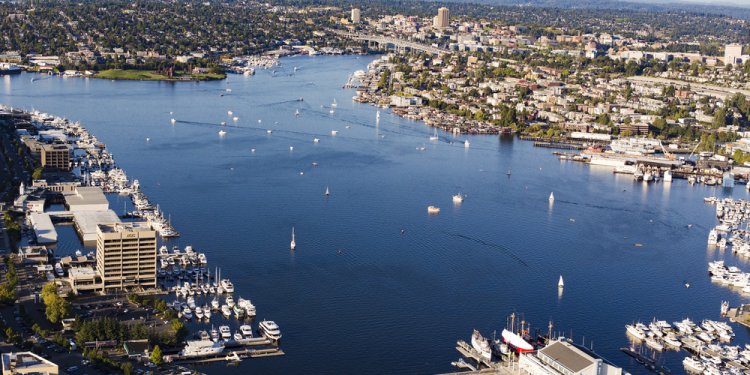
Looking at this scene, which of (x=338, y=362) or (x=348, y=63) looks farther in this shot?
(x=348, y=63)

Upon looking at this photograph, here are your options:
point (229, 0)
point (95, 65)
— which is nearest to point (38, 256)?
point (95, 65)

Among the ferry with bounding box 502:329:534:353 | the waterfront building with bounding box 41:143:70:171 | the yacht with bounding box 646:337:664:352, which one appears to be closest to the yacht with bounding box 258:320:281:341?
the ferry with bounding box 502:329:534:353

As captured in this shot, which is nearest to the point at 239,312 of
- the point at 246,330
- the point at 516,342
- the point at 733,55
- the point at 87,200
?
the point at 246,330

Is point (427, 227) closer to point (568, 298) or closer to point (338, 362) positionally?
point (568, 298)

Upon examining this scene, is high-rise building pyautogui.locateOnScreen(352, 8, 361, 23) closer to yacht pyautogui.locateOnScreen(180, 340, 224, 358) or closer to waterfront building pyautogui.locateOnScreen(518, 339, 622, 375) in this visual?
yacht pyautogui.locateOnScreen(180, 340, 224, 358)

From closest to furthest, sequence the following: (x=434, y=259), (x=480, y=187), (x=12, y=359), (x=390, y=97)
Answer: (x=12, y=359)
(x=434, y=259)
(x=480, y=187)
(x=390, y=97)

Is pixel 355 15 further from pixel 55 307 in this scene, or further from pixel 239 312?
pixel 55 307

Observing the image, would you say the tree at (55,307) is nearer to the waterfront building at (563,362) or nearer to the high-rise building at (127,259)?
the high-rise building at (127,259)
